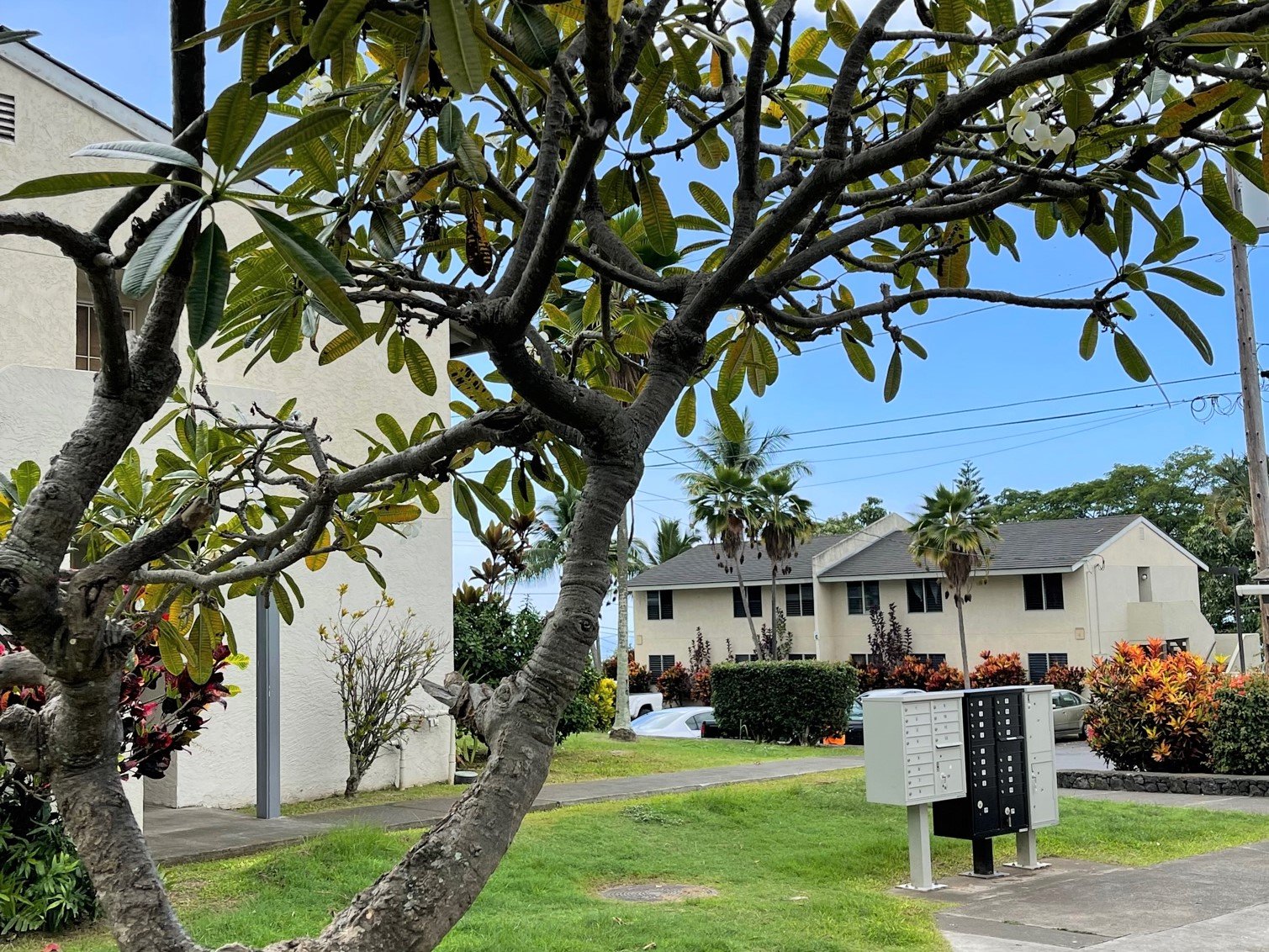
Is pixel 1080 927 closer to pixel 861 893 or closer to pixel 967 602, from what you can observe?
pixel 861 893

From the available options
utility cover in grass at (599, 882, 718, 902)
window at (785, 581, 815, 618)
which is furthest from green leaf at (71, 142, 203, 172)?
window at (785, 581, 815, 618)

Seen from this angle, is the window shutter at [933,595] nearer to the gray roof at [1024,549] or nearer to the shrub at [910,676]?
the gray roof at [1024,549]

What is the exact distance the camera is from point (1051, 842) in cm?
1087

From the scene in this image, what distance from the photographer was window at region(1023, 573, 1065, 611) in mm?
35375

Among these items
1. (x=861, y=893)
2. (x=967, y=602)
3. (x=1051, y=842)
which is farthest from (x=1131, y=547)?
(x=861, y=893)

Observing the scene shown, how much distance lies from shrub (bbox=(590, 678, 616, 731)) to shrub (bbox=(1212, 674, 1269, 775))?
9595 millimetres

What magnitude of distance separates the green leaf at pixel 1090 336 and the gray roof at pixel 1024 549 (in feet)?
110

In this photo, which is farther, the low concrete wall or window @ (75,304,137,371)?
the low concrete wall

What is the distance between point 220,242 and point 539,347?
123 cm

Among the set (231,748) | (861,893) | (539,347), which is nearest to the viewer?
(539,347)

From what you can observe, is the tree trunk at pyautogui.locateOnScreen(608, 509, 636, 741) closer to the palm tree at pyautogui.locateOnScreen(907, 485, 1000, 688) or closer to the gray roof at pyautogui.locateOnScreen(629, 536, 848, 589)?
the palm tree at pyautogui.locateOnScreen(907, 485, 1000, 688)

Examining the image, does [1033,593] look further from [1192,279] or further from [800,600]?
[1192,279]

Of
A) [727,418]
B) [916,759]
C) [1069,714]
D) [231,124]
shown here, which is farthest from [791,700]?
[231,124]

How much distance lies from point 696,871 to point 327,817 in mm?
4286
